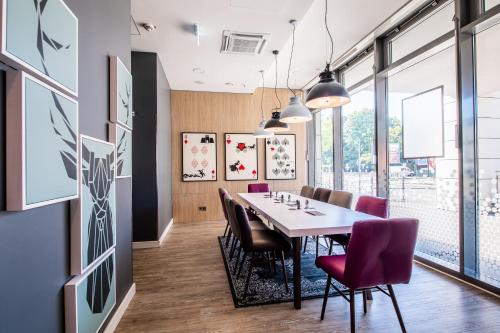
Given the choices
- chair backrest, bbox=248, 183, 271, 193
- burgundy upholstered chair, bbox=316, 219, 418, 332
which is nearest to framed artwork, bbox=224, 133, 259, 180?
chair backrest, bbox=248, 183, 271, 193

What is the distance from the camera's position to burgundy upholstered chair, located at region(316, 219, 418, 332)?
1712mm

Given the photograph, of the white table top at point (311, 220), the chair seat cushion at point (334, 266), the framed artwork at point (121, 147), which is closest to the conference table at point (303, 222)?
the white table top at point (311, 220)

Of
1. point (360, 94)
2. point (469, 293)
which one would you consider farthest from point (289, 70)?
point (469, 293)

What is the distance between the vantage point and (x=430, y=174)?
11.1ft

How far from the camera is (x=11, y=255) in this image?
1.02m

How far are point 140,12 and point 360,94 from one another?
12.8ft

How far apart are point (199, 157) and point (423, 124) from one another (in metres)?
4.48

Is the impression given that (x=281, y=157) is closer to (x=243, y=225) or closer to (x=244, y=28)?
(x=244, y=28)

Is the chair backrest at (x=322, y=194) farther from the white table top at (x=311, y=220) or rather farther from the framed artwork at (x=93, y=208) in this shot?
the framed artwork at (x=93, y=208)

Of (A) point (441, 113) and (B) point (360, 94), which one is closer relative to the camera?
(A) point (441, 113)

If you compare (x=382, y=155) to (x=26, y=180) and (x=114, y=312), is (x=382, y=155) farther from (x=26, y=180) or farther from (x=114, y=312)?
(x=26, y=180)

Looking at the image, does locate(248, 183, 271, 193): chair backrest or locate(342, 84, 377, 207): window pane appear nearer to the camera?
locate(342, 84, 377, 207): window pane

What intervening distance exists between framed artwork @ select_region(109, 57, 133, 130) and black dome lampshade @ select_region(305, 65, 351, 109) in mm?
1752

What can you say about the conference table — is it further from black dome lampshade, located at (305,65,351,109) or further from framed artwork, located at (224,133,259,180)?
framed artwork, located at (224,133,259,180)
